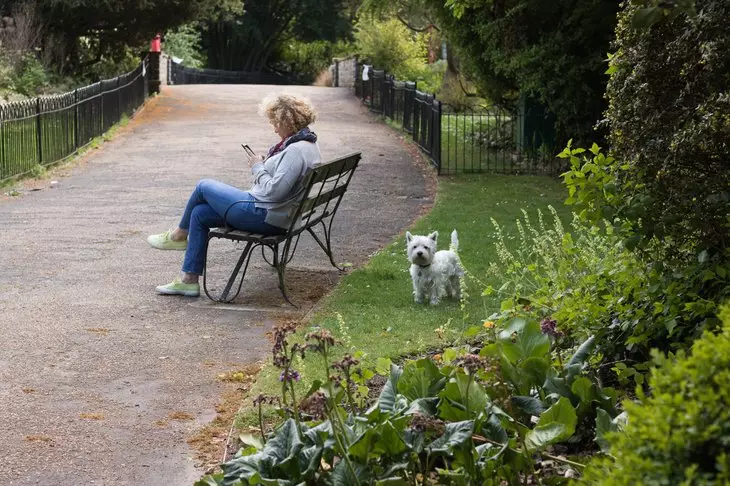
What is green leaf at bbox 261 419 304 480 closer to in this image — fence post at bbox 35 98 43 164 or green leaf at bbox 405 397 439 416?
green leaf at bbox 405 397 439 416

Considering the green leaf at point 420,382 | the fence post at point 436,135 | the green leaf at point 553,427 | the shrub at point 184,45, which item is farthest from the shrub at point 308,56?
the green leaf at point 553,427

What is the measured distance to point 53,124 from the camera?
663 inches

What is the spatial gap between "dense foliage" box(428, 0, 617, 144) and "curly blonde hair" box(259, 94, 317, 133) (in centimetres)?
750

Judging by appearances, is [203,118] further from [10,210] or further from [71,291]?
[71,291]

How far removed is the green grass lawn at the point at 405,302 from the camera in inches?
260

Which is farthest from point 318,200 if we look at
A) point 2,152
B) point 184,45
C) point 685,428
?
point 184,45

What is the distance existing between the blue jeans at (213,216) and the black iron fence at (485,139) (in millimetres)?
8707

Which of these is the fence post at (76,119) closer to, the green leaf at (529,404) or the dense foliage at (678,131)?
the dense foliage at (678,131)

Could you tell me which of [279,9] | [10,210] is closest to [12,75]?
[10,210]

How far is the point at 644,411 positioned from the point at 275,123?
246 inches

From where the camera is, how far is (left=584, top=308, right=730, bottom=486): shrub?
7.98ft

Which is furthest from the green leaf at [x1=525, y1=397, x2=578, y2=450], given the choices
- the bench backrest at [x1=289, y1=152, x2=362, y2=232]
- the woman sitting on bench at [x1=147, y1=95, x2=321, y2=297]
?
the woman sitting on bench at [x1=147, y1=95, x2=321, y2=297]

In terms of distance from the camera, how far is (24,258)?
9961mm

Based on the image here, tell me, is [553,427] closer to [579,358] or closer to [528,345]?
[528,345]
